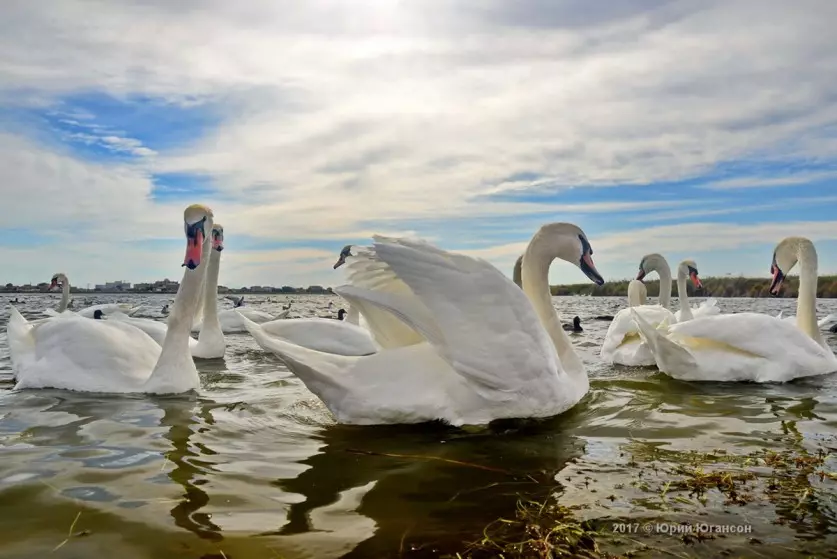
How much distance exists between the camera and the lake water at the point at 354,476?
3213 mm

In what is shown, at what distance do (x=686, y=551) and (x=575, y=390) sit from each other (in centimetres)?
313

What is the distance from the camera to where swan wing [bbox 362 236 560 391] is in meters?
5.14

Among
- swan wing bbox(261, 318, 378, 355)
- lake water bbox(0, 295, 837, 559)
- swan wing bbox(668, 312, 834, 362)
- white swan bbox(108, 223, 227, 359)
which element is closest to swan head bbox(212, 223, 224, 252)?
white swan bbox(108, 223, 227, 359)

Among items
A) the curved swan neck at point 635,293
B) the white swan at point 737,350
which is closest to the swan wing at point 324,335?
the white swan at point 737,350

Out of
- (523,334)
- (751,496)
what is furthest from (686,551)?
(523,334)

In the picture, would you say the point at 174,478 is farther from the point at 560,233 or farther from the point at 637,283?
the point at 637,283

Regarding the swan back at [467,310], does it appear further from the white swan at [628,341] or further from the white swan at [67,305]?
the white swan at [67,305]

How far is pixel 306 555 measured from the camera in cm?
306

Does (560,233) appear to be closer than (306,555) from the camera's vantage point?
No

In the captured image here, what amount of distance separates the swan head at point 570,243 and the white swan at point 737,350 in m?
1.31

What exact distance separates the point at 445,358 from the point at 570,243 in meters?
2.39

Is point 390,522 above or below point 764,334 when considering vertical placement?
below

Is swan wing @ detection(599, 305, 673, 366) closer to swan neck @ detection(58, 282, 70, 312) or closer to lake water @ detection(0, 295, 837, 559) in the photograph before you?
lake water @ detection(0, 295, 837, 559)

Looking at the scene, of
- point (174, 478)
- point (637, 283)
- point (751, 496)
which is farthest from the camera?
point (637, 283)
